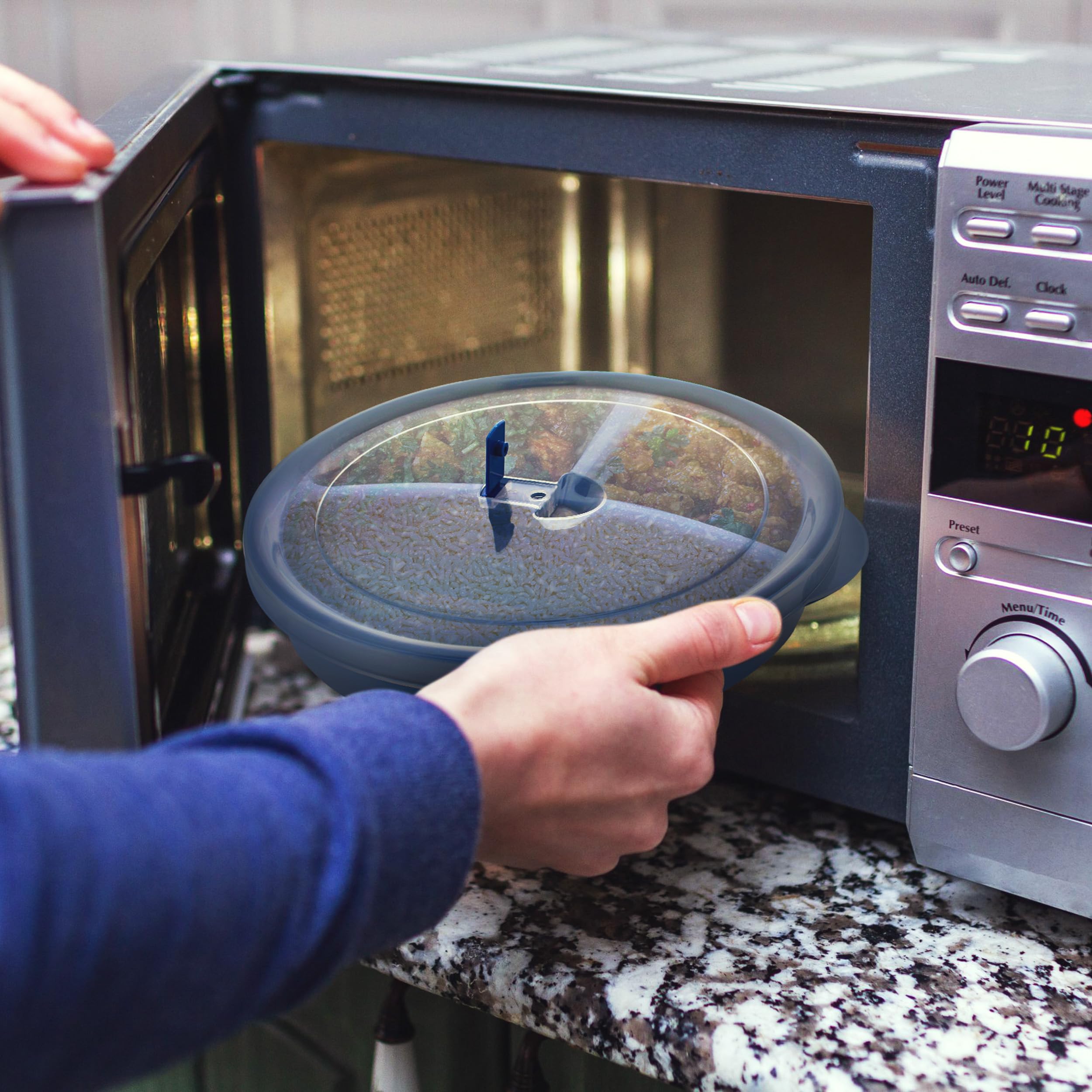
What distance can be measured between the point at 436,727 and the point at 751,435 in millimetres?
283

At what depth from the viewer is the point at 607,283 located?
109 cm

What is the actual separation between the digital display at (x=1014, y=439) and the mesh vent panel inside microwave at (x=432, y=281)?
1.64 feet

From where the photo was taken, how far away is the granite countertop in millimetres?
529

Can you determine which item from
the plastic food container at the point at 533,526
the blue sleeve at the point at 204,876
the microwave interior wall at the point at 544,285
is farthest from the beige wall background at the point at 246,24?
the blue sleeve at the point at 204,876

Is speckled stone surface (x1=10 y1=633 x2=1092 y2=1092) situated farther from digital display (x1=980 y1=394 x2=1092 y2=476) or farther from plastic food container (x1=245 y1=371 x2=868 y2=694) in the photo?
digital display (x1=980 y1=394 x2=1092 y2=476)

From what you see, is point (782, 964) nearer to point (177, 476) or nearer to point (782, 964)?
point (782, 964)

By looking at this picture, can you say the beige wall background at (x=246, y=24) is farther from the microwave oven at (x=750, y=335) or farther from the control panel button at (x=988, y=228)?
the control panel button at (x=988, y=228)

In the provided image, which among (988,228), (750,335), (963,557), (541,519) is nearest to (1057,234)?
(988,228)

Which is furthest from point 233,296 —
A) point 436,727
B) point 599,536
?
point 436,727

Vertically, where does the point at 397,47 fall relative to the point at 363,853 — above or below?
above

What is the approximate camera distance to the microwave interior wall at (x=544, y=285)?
2.86 ft

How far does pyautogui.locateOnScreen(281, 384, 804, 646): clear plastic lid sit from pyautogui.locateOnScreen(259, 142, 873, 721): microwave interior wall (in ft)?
0.65

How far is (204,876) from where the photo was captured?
365 mm

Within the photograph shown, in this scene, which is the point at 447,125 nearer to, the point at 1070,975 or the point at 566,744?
the point at 566,744
